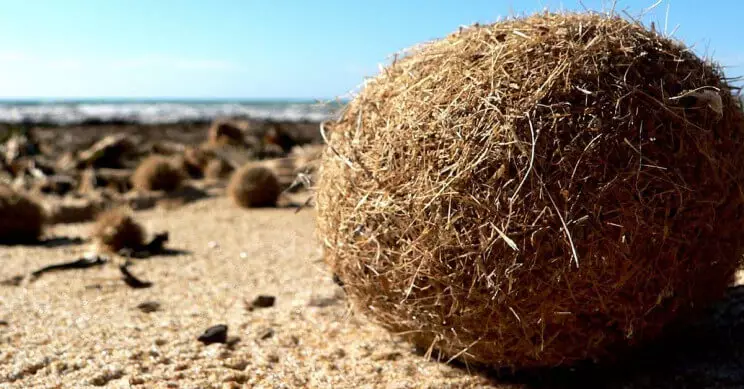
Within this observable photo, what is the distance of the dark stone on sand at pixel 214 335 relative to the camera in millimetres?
4023

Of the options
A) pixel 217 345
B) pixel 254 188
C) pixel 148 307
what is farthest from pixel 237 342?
pixel 254 188

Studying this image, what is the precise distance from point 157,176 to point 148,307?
24.9 feet

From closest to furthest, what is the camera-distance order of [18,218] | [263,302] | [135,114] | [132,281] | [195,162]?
1. [263,302]
2. [132,281]
3. [18,218]
4. [195,162]
5. [135,114]

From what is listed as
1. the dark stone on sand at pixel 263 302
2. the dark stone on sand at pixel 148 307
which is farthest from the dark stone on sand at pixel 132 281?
the dark stone on sand at pixel 263 302

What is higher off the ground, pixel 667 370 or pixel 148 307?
pixel 667 370

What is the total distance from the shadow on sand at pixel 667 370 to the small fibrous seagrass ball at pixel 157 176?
964 centimetres

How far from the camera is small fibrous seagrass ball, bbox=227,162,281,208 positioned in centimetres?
1105

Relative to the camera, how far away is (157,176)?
12.1 meters

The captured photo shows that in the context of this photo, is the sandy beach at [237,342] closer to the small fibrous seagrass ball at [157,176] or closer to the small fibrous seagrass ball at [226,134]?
the small fibrous seagrass ball at [157,176]

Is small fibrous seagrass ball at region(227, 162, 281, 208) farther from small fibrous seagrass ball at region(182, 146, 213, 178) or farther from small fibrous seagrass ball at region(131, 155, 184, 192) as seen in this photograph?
small fibrous seagrass ball at region(182, 146, 213, 178)

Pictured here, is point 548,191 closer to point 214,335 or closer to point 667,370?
point 667,370

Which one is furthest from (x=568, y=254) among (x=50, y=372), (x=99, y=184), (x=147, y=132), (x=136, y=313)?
(x=147, y=132)

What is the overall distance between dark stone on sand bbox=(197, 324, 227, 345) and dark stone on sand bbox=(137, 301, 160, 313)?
3.33 ft

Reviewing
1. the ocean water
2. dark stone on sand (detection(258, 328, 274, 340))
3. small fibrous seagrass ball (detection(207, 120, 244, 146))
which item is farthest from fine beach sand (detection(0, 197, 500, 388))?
the ocean water
